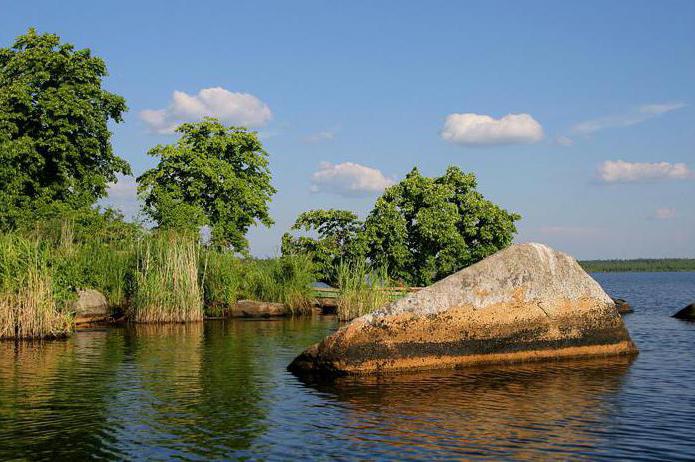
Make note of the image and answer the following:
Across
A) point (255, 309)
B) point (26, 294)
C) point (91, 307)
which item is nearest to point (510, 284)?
point (26, 294)

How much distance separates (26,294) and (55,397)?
10621mm

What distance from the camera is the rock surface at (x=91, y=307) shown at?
3288 centimetres

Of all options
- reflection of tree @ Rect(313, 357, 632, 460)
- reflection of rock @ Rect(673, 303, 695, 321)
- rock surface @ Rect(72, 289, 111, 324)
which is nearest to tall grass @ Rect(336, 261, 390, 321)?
rock surface @ Rect(72, 289, 111, 324)

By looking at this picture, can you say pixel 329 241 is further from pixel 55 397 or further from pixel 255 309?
pixel 55 397

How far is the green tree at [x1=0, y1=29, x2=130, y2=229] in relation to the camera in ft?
143

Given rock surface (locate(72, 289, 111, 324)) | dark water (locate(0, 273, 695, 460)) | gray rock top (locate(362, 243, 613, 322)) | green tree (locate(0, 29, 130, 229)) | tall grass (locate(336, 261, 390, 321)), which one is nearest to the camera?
dark water (locate(0, 273, 695, 460))

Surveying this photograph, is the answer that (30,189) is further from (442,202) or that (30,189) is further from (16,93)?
(442,202)

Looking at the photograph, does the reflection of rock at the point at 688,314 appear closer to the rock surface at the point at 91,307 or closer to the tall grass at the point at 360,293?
the tall grass at the point at 360,293

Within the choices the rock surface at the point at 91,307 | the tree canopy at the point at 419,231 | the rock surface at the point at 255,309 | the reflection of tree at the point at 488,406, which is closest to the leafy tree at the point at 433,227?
the tree canopy at the point at 419,231

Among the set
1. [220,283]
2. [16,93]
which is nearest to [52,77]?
[16,93]

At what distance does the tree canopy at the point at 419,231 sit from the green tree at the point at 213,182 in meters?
4.87

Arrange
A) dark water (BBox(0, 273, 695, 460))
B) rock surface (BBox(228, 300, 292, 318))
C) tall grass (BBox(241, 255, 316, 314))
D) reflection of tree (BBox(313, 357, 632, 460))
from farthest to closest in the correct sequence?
tall grass (BBox(241, 255, 316, 314)) → rock surface (BBox(228, 300, 292, 318)) → reflection of tree (BBox(313, 357, 632, 460)) → dark water (BBox(0, 273, 695, 460))

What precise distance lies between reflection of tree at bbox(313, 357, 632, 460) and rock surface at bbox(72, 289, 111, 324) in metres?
19.0

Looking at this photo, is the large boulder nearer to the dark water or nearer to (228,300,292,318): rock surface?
the dark water
